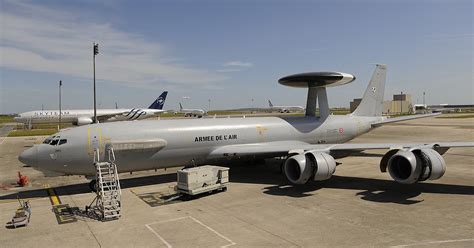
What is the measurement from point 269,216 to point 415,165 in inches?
336

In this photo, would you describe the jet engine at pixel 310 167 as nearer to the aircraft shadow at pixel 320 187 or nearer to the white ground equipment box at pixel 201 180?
the aircraft shadow at pixel 320 187

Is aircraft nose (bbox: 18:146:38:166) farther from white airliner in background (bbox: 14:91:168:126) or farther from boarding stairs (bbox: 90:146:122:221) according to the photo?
white airliner in background (bbox: 14:91:168:126)

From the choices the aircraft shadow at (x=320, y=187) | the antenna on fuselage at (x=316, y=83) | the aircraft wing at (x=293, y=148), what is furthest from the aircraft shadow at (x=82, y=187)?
the antenna on fuselage at (x=316, y=83)

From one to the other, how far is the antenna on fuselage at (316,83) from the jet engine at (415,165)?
10.6m

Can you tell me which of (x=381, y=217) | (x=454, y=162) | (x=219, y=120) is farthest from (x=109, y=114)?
(x=381, y=217)

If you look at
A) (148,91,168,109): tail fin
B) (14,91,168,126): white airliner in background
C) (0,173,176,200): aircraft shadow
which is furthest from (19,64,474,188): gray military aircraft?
(148,91,168,109): tail fin

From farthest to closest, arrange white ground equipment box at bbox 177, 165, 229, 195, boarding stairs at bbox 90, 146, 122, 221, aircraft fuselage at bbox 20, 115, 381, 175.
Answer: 1. aircraft fuselage at bbox 20, 115, 381, 175
2. white ground equipment box at bbox 177, 165, 229, 195
3. boarding stairs at bbox 90, 146, 122, 221

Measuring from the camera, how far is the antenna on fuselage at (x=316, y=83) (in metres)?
28.6

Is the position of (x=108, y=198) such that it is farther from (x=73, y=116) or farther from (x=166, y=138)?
(x=73, y=116)

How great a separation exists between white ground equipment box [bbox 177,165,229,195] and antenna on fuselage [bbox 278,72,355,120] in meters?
12.4

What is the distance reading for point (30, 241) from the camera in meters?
13.2

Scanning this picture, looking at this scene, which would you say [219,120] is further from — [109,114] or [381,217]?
[109,114]

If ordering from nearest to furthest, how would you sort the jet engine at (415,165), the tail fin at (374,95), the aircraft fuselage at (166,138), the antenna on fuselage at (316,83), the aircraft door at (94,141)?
the jet engine at (415,165) < the aircraft fuselage at (166,138) < the aircraft door at (94,141) < the antenna on fuselage at (316,83) < the tail fin at (374,95)

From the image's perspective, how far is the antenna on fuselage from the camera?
28625mm
